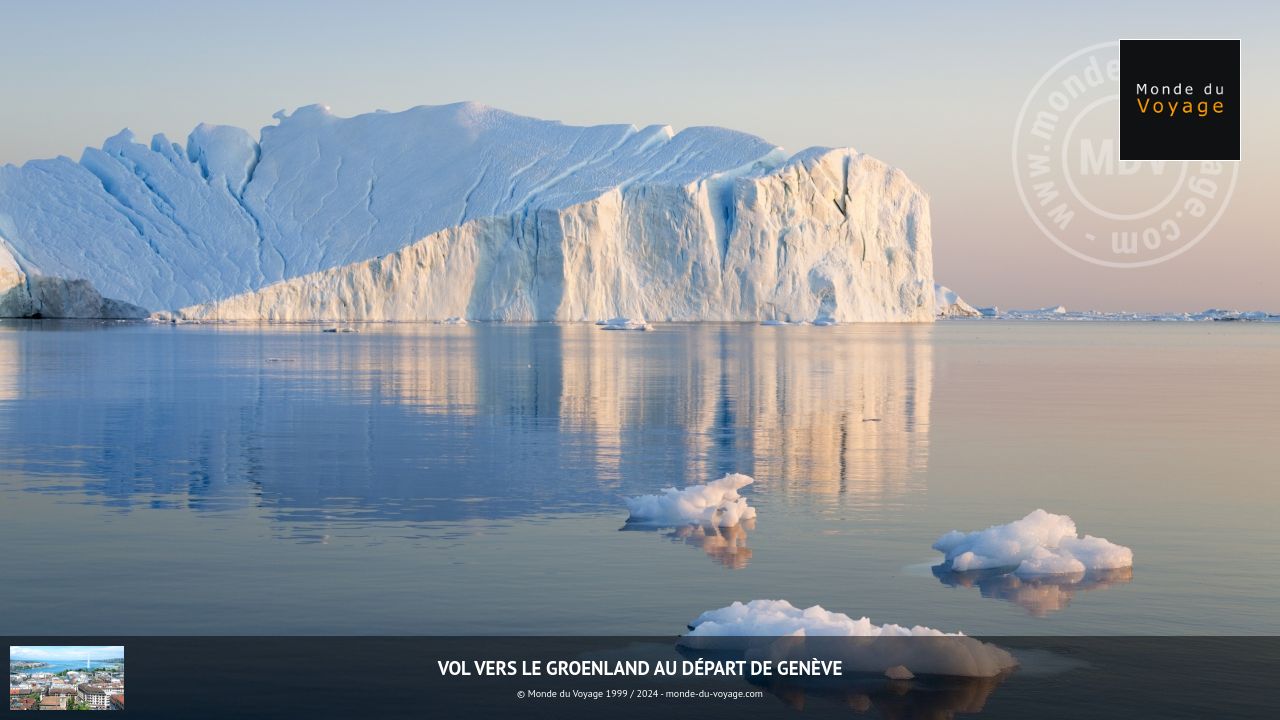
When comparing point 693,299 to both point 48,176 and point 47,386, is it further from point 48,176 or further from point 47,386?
point 47,386

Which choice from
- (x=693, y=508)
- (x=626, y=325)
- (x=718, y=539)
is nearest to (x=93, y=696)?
(x=718, y=539)

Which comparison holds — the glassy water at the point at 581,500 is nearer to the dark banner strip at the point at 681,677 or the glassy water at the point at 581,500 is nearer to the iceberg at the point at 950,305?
the dark banner strip at the point at 681,677

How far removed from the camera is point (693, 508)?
9242 mm

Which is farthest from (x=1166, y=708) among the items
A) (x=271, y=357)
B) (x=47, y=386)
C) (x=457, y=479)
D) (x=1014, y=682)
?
(x=271, y=357)

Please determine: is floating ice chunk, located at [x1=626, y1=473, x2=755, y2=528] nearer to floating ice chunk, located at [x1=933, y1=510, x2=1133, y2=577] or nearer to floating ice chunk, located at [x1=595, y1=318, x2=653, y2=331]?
floating ice chunk, located at [x1=933, y1=510, x2=1133, y2=577]

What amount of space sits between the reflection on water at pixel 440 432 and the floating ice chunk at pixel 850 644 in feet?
6.80

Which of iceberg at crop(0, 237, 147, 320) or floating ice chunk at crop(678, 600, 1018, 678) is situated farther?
iceberg at crop(0, 237, 147, 320)

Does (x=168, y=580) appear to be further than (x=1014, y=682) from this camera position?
Yes

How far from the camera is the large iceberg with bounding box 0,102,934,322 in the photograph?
5825 cm

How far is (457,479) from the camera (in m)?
11.3

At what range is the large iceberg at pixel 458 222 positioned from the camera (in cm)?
5825

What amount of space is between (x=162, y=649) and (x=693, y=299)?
63371mm

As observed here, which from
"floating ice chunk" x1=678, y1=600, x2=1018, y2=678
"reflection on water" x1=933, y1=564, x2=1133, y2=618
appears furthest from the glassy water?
"floating ice chunk" x1=678, y1=600, x2=1018, y2=678

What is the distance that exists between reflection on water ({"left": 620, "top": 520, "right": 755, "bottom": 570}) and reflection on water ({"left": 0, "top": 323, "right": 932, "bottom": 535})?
4 cm
